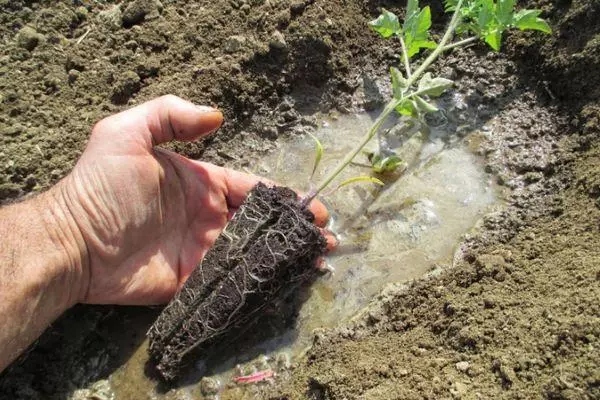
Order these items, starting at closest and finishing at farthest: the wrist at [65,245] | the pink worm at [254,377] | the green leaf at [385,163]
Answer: the wrist at [65,245]
the pink worm at [254,377]
the green leaf at [385,163]

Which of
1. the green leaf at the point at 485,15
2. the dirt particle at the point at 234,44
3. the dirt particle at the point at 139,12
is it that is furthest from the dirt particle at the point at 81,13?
the green leaf at the point at 485,15

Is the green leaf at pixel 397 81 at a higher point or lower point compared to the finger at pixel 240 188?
higher

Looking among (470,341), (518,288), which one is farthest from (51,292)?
(518,288)

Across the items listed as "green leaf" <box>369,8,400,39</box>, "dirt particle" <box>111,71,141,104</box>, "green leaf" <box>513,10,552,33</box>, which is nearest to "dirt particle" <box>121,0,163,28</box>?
"dirt particle" <box>111,71,141,104</box>

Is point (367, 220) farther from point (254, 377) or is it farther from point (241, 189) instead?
point (254, 377)

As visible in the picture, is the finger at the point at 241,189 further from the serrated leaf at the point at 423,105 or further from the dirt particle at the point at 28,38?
the dirt particle at the point at 28,38

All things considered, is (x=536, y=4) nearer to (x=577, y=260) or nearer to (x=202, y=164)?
(x=577, y=260)
